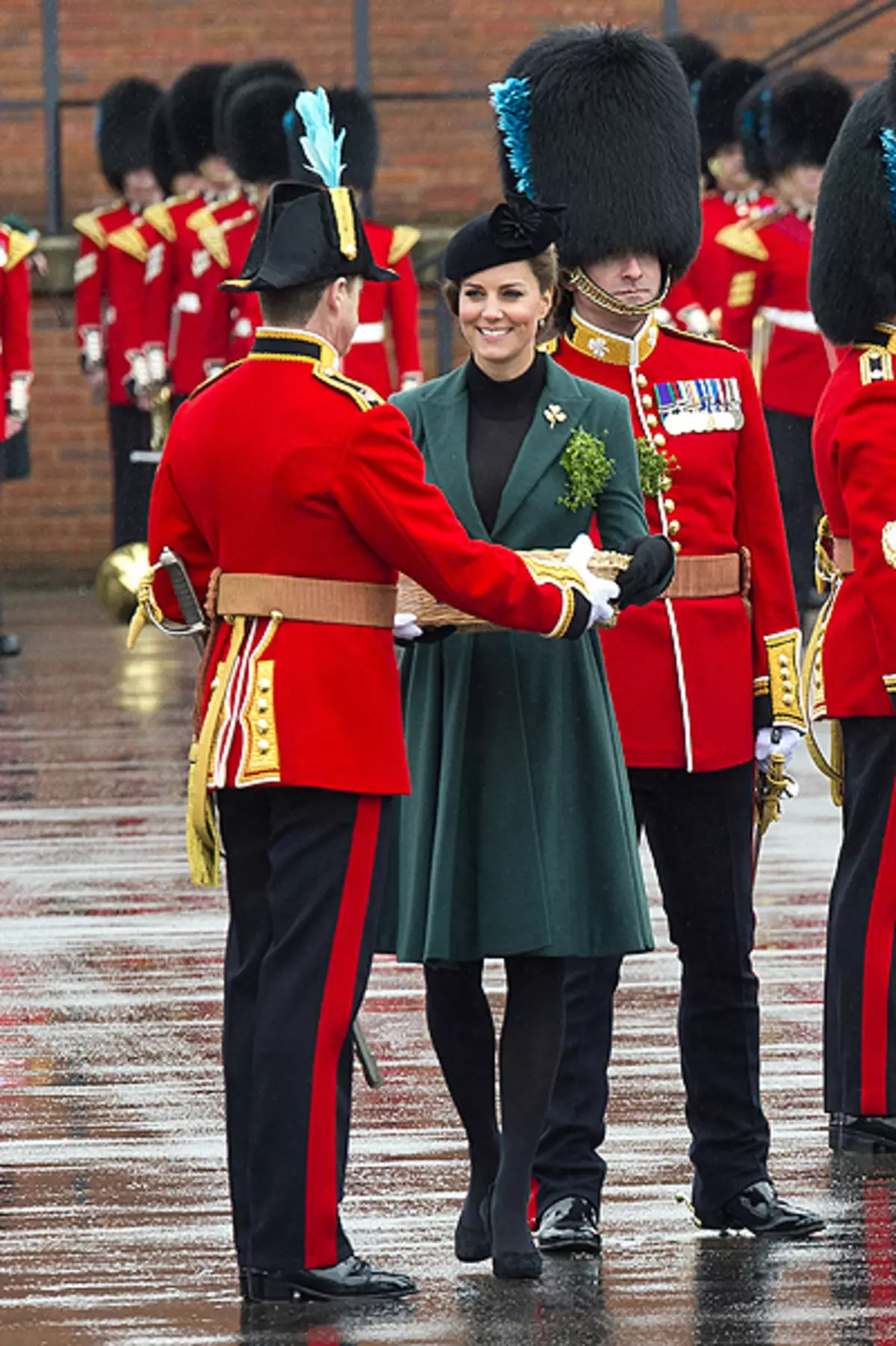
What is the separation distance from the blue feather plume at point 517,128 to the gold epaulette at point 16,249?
613cm

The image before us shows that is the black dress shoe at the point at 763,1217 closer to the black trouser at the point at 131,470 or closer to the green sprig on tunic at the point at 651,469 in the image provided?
the green sprig on tunic at the point at 651,469

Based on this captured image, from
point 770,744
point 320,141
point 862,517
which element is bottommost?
point 770,744

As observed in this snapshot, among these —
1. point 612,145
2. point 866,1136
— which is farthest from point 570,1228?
point 612,145

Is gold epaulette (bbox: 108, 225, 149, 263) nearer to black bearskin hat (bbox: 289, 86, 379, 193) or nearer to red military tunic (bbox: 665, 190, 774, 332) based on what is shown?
black bearskin hat (bbox: 289, 86, 379, 193)

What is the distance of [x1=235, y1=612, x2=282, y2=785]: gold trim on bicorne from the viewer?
11.2 ft

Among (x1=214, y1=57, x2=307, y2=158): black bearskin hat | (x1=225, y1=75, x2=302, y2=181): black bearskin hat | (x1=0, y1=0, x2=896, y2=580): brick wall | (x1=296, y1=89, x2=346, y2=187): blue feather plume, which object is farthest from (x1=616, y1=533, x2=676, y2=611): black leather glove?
(x1=0, y1=0, x2=896, y2=580): brick wall

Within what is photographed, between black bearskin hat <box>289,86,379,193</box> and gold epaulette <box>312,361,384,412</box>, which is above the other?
black bearskin hat <box>289,86,379,193</box>

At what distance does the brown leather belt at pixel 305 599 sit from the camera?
3.43m

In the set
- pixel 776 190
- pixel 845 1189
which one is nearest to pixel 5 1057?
pixel 845 1189

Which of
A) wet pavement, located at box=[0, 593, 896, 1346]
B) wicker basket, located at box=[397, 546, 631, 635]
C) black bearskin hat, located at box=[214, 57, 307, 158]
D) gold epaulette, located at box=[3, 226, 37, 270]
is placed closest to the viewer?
wet pavement, located at box=[0, 593, 896, 1346]

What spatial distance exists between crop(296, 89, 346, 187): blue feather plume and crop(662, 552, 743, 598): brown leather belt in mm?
658

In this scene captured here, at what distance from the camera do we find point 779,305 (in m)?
10.4

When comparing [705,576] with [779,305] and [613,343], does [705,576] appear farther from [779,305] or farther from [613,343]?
[779,305]

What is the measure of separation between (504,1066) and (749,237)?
22.9ft
